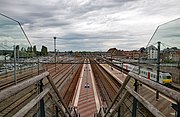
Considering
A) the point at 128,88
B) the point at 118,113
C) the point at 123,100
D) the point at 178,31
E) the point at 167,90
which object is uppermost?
the point at 178,31

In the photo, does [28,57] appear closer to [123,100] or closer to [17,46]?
[17,46]

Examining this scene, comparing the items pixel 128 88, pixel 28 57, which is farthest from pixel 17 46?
pixel 128 88

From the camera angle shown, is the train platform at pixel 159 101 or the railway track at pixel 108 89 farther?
the railway track at pixel 108 89

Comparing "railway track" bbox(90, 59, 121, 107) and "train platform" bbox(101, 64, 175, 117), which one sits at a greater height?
"train platform" bbox(101, 64, 175, 117)

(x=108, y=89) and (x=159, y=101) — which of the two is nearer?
(x=159, y=101)

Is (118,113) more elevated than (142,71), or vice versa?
(142,71)

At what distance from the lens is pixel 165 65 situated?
2592 mm

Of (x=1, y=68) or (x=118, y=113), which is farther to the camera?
(x=118, y=113)

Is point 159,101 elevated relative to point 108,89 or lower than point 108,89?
elevated

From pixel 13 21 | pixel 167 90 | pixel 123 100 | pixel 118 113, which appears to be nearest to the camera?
pixel 167 90

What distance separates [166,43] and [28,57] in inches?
79.6

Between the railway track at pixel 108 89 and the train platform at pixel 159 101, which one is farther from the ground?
the train platform at pixel 159 101

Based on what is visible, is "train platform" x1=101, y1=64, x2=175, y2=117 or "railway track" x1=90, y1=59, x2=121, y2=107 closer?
"train platform" x1=101, y1=64, x2=175, y2=117

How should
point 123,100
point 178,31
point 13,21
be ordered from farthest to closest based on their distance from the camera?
point 123,100 → point 13,21 → point 178,31
